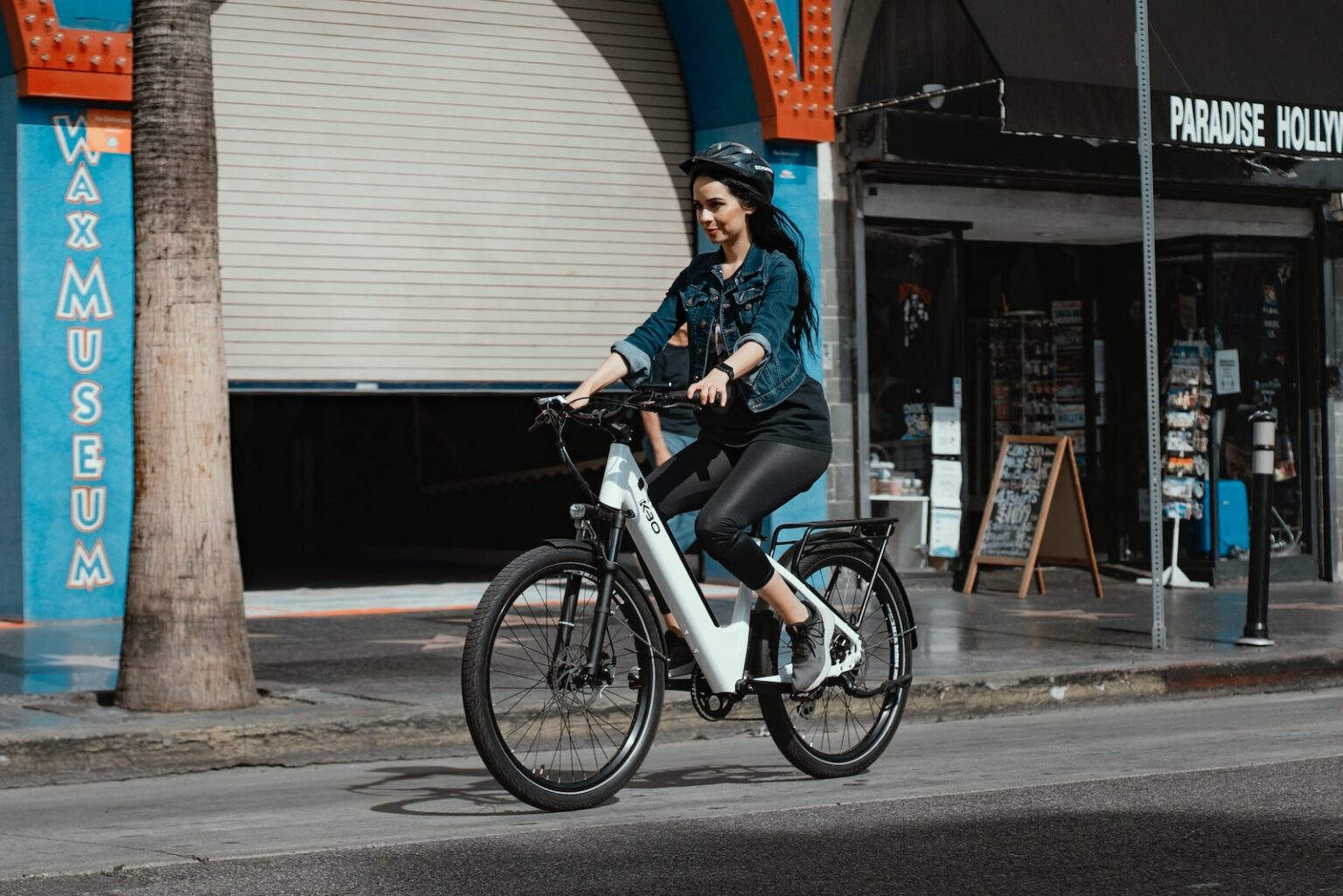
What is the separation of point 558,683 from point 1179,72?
9.43m

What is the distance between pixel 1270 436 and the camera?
10266 millimetres

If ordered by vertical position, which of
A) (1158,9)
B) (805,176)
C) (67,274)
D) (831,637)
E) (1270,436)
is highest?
(1158,9)

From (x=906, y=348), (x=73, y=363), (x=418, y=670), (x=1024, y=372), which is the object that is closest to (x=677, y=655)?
(x=418, y=670)

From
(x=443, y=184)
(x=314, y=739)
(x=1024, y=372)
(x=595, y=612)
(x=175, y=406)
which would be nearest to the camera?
(x=595, y=612)

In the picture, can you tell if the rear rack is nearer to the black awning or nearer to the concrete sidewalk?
the concrete sidewalk

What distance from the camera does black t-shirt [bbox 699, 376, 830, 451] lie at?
5.83 metres

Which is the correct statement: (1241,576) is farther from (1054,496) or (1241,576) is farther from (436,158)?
(436,158)

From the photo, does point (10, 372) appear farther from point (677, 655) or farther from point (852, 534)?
point (677, 655)

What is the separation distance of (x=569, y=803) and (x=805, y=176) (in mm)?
8414

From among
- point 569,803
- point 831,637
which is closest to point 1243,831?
point 831,637

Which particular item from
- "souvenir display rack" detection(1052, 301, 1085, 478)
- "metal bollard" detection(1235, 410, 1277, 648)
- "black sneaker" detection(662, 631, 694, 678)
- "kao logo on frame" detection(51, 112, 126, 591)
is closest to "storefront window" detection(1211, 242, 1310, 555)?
"souvenir display rack" detection(1052, 301, 1085, 478)

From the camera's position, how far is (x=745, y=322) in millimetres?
5781

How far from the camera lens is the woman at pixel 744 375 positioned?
18.7ft

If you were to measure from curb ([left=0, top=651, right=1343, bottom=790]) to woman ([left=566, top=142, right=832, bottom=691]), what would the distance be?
1.95m
